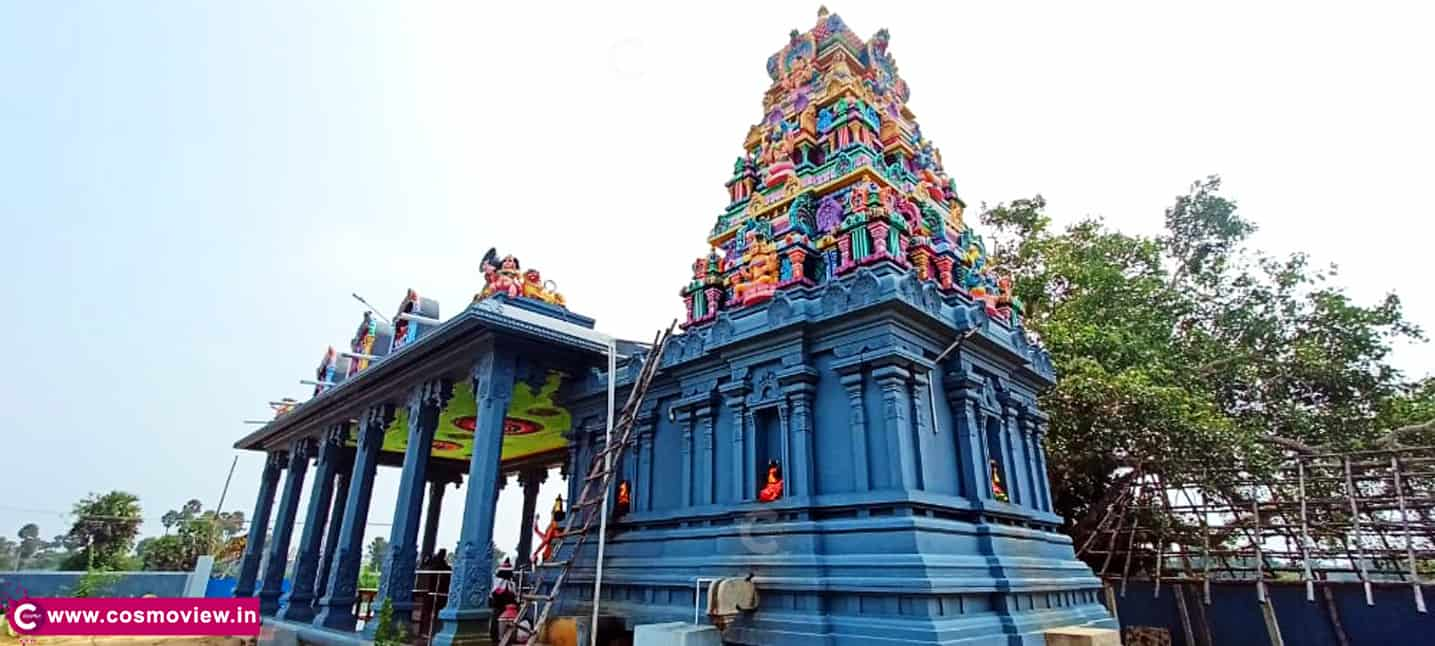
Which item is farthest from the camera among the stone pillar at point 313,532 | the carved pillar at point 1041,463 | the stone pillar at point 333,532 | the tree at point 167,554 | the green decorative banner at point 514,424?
the tree at point 167,554

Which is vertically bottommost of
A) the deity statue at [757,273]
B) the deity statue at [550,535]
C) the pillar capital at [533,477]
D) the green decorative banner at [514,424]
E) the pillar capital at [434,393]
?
the deity statue at [550,535]

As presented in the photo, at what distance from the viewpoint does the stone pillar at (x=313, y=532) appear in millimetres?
14023

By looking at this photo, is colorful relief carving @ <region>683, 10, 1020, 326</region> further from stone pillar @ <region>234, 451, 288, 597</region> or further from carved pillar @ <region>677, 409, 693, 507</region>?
stone pillar @ <region>234, 451, 288, 597</region>

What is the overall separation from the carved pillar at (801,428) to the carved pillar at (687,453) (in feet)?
5.94

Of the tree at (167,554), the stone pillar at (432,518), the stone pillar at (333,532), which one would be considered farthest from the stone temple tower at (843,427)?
the tree at (167,554)

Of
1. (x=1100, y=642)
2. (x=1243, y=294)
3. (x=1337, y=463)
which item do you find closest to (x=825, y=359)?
(x=1100, y=642)

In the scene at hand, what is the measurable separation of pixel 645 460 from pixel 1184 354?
14.3m

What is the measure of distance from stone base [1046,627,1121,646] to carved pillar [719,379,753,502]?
381 cm

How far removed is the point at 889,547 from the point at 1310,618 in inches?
421

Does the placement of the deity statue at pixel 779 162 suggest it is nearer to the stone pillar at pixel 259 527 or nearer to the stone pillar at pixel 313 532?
the stone pillar at pixel 313 532

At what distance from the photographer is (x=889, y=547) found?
7.26m

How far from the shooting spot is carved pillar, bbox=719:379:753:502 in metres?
8.90

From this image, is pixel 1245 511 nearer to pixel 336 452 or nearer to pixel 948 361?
pixel 948 361

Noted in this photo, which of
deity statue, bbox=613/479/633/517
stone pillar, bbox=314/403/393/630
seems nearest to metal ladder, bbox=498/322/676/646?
deity statue, bbox=613/479/633/517
